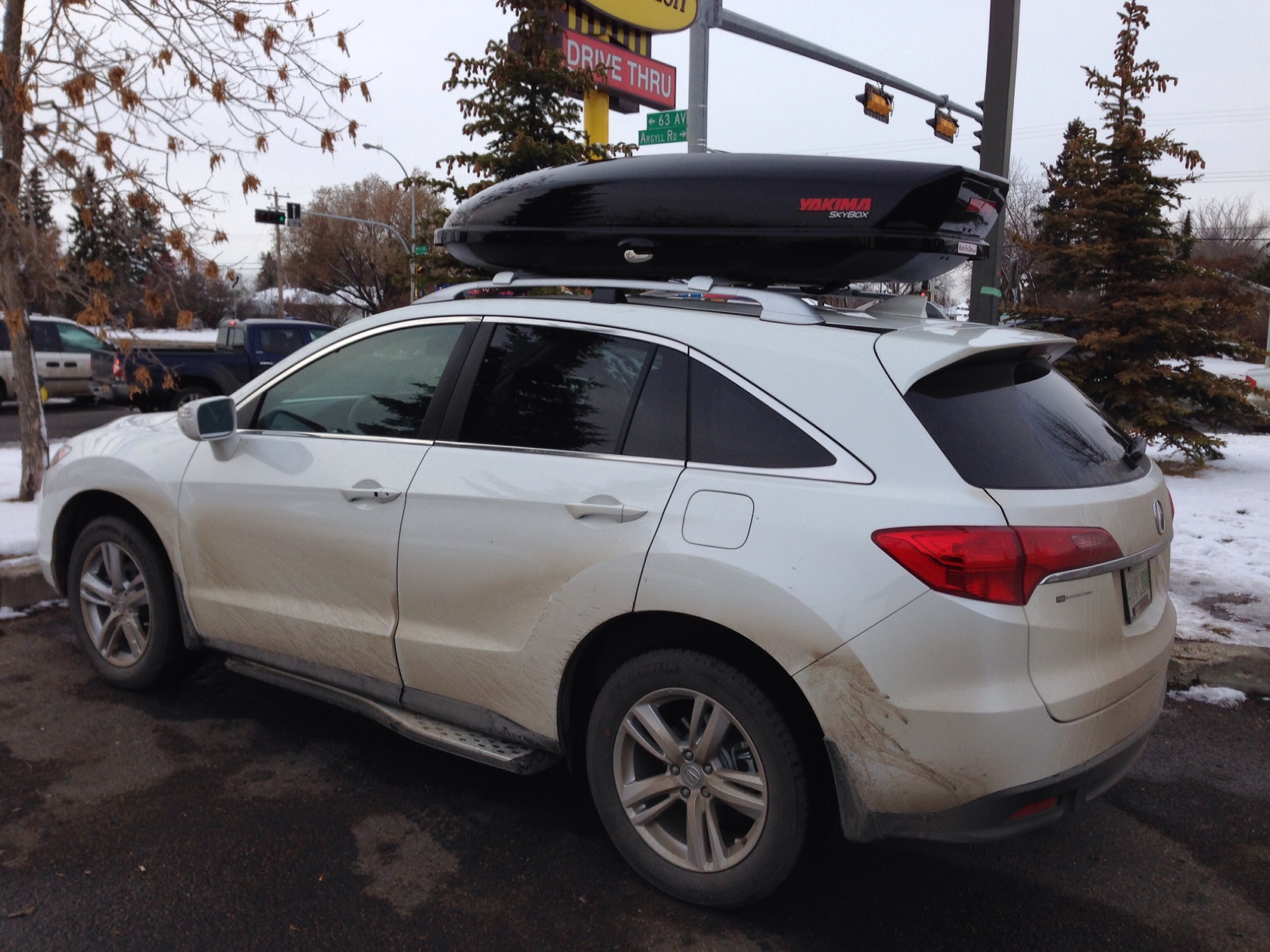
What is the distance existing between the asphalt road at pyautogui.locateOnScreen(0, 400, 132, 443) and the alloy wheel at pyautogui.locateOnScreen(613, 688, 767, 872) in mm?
12639

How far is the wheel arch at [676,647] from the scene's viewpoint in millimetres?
2600

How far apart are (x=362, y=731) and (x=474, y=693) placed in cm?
105

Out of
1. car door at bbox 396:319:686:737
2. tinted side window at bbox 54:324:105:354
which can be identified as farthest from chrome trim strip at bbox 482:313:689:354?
tinted side window at bbox 54:324:105:354

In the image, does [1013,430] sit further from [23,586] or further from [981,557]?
[23,586]

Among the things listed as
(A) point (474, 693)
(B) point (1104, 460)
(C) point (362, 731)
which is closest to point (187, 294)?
(C) point (362, 731)

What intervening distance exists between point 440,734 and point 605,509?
3.28ft

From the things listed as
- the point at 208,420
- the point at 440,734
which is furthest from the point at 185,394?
the point at 440,734

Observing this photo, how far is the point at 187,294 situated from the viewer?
766 centimetres

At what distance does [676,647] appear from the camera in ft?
9.01

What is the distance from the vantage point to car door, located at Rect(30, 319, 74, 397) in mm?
18312

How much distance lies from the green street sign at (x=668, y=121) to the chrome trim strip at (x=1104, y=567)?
29.1ft

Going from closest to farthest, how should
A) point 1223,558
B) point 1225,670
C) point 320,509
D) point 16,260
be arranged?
1. point 320,509
2. point 1225,670
3. point 1223,558
4. point 16,260

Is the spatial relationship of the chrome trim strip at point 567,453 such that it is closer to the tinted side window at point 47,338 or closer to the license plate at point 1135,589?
the license plate at point 1135,589

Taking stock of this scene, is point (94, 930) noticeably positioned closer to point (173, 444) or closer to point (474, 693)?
point (474, 693)
